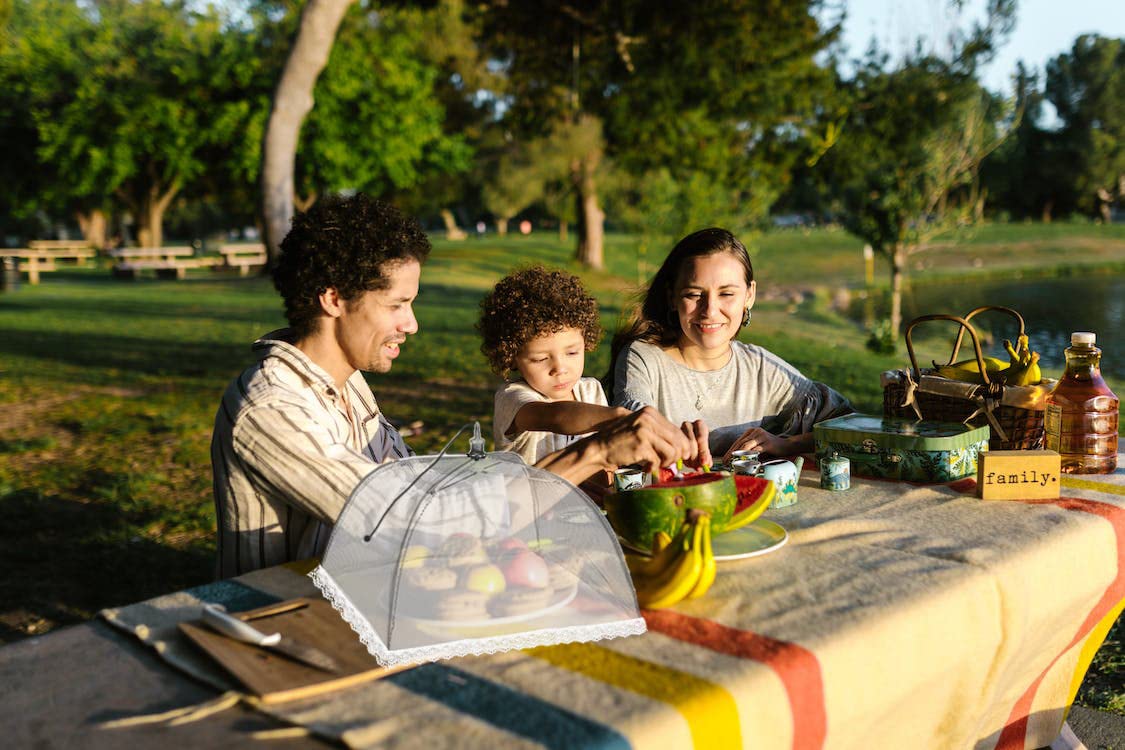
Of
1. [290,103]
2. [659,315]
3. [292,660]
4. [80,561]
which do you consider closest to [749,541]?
[292,660]

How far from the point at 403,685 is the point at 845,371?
11206 mm

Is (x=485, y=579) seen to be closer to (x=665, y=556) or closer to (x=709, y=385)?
(x=665, y=556)

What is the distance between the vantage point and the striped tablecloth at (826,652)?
4.74 feet

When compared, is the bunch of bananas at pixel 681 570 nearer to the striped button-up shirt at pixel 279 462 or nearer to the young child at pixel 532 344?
the striped button-up shirt at pixel 279 462

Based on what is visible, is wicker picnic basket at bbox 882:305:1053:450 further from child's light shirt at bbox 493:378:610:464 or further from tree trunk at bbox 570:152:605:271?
tree trunk at bbox 570:152:605:271

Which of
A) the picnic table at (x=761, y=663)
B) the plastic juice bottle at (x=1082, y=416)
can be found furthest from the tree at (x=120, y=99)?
the picnic table at (x=761, y=663)

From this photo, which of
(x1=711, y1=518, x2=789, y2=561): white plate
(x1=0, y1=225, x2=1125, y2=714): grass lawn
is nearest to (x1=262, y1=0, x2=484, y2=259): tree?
(x1=0, y1=225, x2=1125, y2=714): grass lawn

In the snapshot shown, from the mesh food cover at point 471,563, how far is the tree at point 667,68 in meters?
10.5

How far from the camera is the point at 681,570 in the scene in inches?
71.7

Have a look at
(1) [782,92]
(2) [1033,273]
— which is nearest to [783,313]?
(1) [782,92]

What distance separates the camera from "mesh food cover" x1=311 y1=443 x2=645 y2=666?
5.54 feet

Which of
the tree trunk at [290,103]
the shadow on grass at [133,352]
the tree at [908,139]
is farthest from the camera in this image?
the tree at [908,139]

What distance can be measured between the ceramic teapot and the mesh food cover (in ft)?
2.66

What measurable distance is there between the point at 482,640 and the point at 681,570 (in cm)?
39
